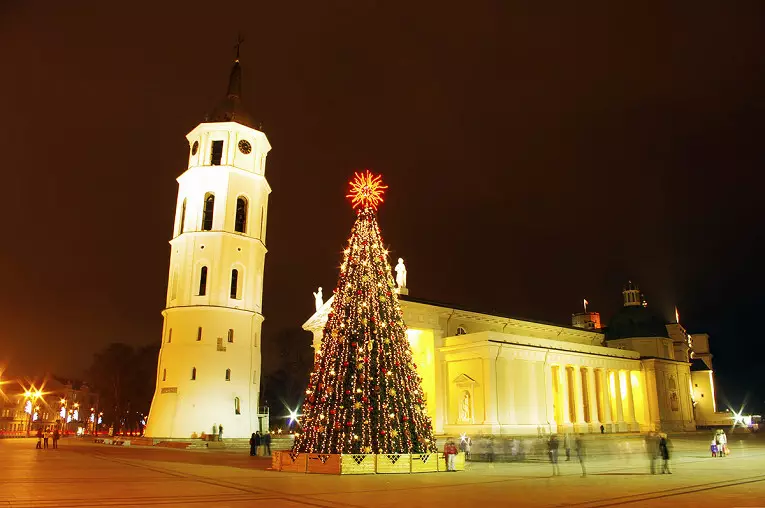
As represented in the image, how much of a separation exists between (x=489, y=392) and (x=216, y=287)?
2112cm

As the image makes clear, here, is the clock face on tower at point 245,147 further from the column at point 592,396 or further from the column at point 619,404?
the column at point 619,404

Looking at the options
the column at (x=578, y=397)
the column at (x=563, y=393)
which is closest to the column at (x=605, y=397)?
the column at (x=578, y=397)

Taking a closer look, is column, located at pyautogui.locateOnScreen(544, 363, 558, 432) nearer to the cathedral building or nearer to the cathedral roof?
the cathedral building

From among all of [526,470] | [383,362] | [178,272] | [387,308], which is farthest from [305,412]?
[178,272]

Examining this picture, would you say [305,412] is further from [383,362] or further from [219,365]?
[219,365]

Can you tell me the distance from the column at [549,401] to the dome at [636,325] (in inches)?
954

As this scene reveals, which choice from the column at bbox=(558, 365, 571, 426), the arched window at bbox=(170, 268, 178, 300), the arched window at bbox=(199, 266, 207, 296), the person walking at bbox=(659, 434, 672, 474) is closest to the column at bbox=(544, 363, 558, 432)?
the column at bbox=(558, 365, 571, 426)

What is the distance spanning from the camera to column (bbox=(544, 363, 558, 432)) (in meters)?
42.2

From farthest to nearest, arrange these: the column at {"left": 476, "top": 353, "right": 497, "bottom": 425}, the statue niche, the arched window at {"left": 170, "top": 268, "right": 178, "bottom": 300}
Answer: the arched window at {"left": 170, "top": 268, "right": 178, "bottom": 300}
the statue niche
the column at {"left": 476, "top": 353, "right": 497, "bottom": 425}

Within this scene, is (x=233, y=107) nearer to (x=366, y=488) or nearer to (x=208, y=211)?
(x=208, y=211)

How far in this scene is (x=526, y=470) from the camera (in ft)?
72.4

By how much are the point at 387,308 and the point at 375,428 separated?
4.17m

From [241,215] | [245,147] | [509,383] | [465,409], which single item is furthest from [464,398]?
[245,147]

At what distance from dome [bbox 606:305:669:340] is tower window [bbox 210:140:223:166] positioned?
4541 cm
